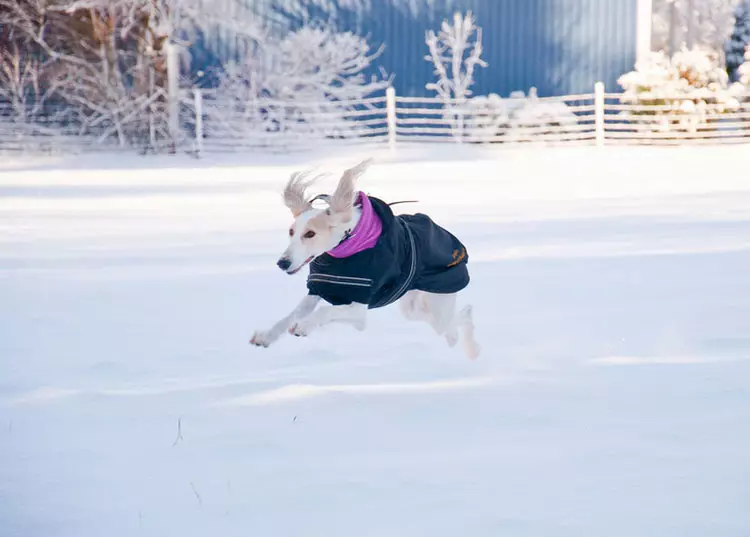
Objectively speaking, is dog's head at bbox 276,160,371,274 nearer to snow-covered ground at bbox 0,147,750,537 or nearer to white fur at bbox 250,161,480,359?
white fur at bbox 250,161,480,359

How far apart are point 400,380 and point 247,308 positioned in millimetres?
2199

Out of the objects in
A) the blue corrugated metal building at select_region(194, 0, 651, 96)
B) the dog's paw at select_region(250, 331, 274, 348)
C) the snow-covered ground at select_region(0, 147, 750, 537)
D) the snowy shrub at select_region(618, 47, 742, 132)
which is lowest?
the snow-covered ground at select_region(0, 147, 750, 537)

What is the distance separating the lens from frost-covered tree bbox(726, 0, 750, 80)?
27.0 metres

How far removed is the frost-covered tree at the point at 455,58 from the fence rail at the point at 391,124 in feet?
0.80

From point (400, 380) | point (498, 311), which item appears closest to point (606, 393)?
point (400, 380)

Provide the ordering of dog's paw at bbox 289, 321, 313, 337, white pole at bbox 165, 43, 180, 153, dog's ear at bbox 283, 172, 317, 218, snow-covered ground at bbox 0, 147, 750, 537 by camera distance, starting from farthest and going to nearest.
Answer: white pole at bbox 165, 43, 180, 153
dog's ear at bbox 283, 172, 317, 218
dog's paw at bbox 289, 321, 313, 337
snow-covered ground at bbox 0, 147, 750, 537

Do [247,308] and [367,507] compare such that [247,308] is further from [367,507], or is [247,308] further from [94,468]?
[367,507]

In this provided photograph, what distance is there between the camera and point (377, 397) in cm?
468

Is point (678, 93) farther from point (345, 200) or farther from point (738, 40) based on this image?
point (345, 200)

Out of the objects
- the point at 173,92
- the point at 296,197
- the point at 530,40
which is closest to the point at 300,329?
the point at 296,197

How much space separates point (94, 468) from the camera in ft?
12.3

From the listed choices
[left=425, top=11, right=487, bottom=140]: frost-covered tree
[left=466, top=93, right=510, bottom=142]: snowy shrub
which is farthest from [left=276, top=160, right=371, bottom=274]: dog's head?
[left=425, top=11, right=487, bottom=140]: frost-covered tree

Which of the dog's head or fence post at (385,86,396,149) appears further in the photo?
fence post at (385,86,396,149)

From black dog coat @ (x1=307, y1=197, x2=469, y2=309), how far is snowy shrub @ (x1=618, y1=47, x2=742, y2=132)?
16.9m
